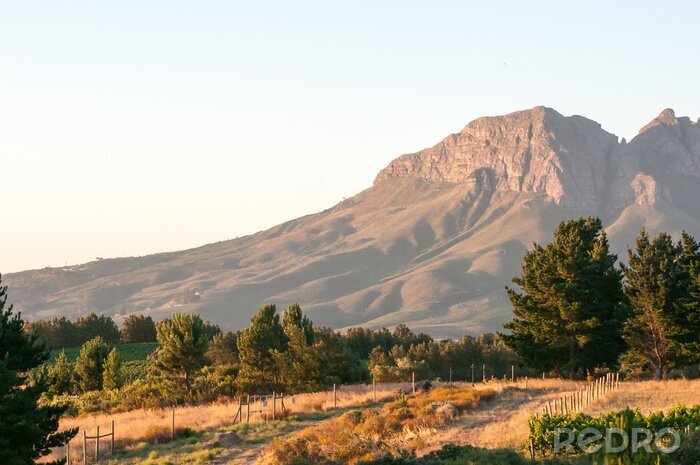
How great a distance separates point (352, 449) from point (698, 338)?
3810cm

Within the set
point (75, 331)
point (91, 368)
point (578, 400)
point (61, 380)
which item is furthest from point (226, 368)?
point (75, 331)

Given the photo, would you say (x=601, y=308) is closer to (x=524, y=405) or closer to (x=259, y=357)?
(x=524, y=405)

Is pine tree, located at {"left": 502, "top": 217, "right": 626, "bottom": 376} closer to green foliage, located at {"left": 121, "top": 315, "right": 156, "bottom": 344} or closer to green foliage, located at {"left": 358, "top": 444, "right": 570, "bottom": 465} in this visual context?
green foliage, located at {"left": 358, "top": 444, "right": 570, "bottom": 465}

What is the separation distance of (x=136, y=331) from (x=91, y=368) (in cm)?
3934

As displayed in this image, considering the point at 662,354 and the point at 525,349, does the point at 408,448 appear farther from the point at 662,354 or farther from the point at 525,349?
the point at 662,354

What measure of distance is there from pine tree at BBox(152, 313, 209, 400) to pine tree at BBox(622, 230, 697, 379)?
1296 inches

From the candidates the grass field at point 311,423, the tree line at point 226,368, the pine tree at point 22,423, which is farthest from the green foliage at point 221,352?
the pine tree at point 22,423

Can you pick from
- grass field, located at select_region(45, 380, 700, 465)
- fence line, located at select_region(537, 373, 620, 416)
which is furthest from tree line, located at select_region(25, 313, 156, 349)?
fence line, located at select_region(537, 373, 620, 416)

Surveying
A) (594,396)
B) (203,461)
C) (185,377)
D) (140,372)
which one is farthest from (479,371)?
(203,461)

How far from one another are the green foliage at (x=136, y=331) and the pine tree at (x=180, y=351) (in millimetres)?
48757

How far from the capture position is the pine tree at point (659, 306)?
61.0 meters

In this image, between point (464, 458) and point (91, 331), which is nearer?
point (464, 458)

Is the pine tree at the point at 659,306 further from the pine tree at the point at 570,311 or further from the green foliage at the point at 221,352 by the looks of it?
the green foliage at the point at 221,352

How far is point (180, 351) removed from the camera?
6431 centimetres
